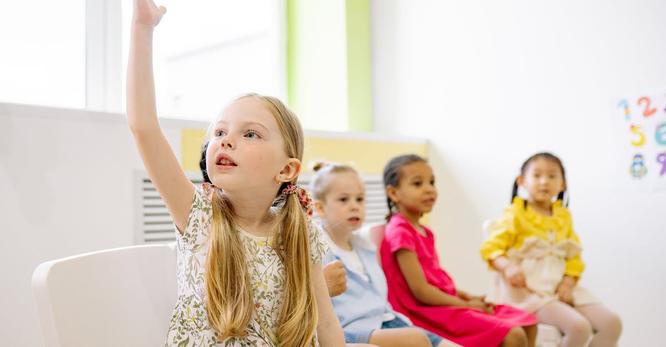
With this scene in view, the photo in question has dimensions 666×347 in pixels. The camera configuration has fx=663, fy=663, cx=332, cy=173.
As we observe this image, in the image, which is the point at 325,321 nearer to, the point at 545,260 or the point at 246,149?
the point at 246,149

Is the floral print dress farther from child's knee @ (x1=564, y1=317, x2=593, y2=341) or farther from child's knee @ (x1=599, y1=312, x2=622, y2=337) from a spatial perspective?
child's knee @ (x1=599, y1=312, x2=622, y2=337)

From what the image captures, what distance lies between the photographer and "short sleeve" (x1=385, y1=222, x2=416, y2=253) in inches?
81.2

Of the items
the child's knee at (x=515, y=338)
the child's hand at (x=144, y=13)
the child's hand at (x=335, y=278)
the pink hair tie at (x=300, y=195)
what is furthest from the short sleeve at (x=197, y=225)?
the child's knee at (x=515, y=338)

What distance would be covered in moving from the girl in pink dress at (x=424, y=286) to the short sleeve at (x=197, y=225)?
97 centimetres

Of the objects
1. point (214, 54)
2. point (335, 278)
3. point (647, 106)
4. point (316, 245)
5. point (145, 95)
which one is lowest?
point (335, 278)

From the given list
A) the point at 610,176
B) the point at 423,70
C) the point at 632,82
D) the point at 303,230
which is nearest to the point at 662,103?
the point at 632,82

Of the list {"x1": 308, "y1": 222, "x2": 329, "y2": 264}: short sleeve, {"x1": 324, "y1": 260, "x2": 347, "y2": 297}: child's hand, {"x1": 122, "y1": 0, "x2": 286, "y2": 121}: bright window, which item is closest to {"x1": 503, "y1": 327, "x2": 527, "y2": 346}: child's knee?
{"x1": 324, "y1": 260, "x2": 347, "y2": 297}: child's hand

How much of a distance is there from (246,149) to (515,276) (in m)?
1.34

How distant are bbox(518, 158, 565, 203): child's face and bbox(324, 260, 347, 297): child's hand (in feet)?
3.62

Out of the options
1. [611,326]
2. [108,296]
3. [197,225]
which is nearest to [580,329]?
[611,326]

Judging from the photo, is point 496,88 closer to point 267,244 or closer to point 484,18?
point 484,18

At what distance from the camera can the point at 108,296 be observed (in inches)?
42.1

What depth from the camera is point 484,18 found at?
3.05 metres

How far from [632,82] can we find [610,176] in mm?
369
